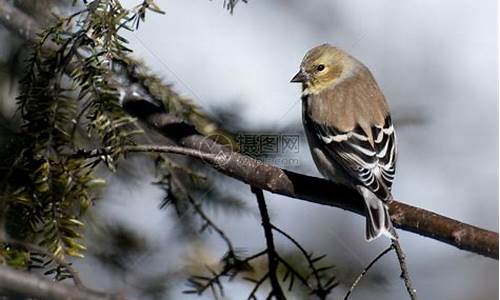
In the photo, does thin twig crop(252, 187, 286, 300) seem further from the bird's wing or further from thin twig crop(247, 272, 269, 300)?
the bird's wing

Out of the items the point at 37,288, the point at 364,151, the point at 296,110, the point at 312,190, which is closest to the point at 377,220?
the point at 312,190

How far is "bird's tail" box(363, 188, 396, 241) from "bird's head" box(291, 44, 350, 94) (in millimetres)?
186

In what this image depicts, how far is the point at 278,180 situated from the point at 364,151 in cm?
37

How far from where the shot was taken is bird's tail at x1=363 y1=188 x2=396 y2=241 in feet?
3.04

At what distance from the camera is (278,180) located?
3.03 feet

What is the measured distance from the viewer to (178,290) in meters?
1.00

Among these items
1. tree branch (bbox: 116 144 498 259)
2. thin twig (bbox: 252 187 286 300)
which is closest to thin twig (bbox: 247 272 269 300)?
thin twig (bbox: 252 187 286 300)

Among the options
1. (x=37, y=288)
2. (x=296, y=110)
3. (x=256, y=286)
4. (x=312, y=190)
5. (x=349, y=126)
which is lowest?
(x=37, y=288)

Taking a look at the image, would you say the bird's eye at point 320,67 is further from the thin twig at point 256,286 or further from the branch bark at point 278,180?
the thin twig at point 256,286

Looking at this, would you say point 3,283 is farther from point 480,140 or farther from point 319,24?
point 480,140

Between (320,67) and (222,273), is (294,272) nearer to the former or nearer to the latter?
(222,273)

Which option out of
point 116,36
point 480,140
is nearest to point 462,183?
point 480,140

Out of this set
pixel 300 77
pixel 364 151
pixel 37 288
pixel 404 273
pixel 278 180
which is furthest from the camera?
pixel 364 151

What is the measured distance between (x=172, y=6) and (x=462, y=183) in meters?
0.40
